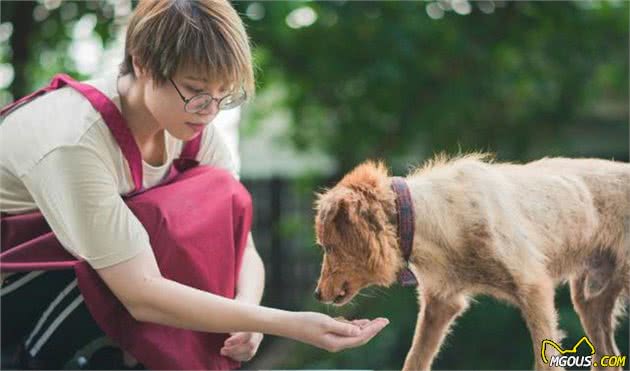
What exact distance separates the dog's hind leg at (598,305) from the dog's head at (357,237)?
15.2 inches

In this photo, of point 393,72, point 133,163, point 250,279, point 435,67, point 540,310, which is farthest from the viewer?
point 435,67

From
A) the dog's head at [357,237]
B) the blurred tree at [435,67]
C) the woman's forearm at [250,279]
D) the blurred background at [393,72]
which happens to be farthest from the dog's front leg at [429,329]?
the blurred tree at [435,67]

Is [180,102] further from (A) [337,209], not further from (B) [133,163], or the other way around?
(A) [337,209]

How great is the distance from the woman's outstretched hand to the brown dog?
75 millimetres

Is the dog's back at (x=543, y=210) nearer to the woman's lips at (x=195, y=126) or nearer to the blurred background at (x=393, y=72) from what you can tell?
the woman's lips at (x=195, y=126)

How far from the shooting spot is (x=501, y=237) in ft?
6.07

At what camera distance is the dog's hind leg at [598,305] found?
1906mm

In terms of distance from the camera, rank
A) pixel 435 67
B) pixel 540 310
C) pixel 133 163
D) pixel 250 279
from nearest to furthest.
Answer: pixel 540 310 < pixel 133 163 < pixel 250 279 < pixel 435 67

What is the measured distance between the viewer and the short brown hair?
1.88m

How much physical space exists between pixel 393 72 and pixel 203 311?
277 cm

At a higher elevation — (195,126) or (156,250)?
(195,126)

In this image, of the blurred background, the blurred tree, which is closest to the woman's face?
the blurred background

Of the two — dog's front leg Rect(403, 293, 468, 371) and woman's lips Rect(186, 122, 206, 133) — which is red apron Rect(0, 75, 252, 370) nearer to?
woman's lips Rect(186, 122, 206, 133)

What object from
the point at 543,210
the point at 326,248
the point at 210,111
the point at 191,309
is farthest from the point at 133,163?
the point at 543,210
